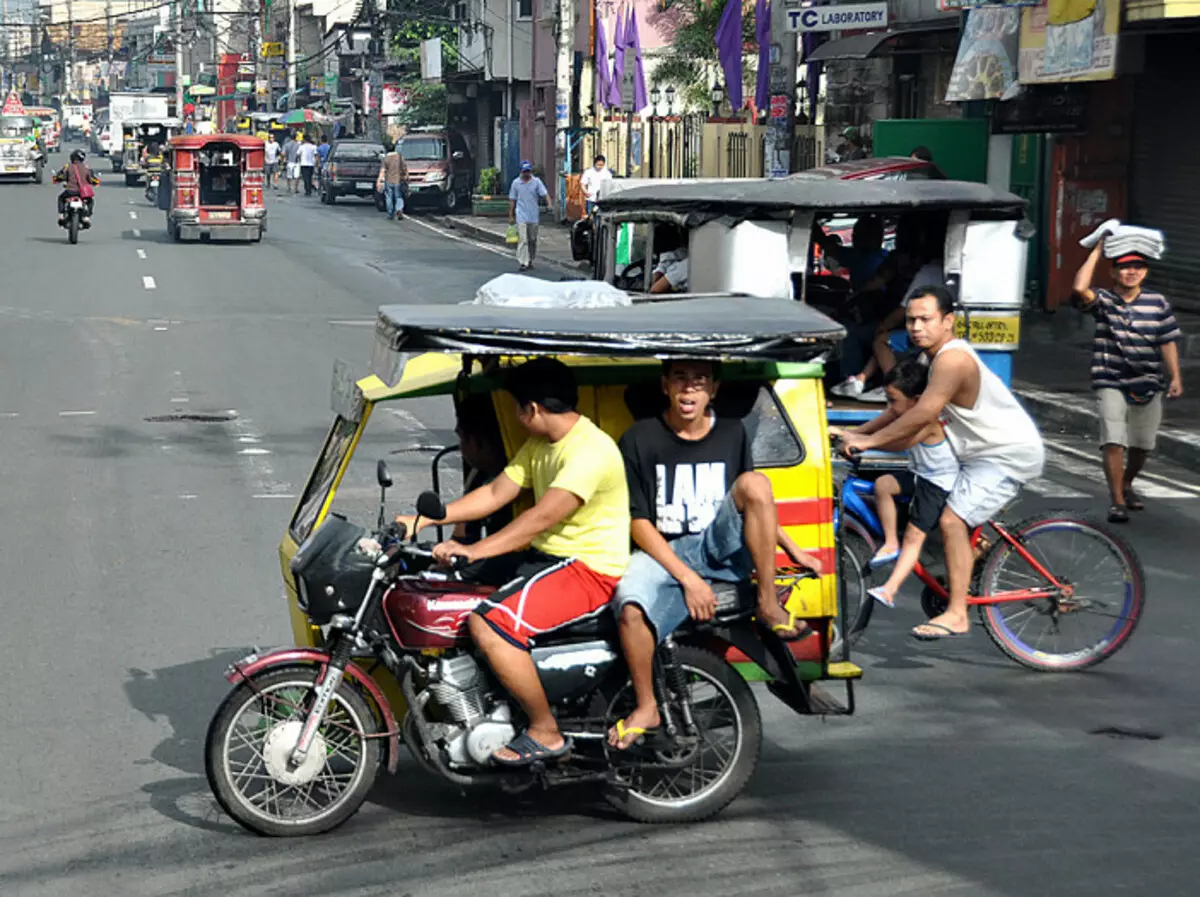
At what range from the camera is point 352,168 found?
5469 cm

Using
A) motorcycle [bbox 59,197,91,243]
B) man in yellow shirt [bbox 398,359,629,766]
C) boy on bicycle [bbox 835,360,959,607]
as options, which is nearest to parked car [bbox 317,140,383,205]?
motorcycle [bbox 59,197,91,243]

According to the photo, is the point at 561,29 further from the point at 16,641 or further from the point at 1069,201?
the point at 16,641

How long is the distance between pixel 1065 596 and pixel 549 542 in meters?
3.06

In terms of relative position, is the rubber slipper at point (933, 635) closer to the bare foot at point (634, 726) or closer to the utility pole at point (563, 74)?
the bare foot at point (634, 726)

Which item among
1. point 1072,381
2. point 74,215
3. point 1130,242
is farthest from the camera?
point 74,215

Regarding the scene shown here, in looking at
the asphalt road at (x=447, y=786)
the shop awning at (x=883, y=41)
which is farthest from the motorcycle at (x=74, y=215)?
the asphalt road at (x=447, y=786)

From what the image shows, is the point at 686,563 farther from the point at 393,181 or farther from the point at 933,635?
the point at 393,181

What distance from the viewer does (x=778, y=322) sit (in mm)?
6289

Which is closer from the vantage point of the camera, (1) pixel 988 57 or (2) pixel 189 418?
(2) pixel 189 418

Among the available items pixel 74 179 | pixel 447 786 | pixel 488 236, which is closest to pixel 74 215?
pixel 74 179

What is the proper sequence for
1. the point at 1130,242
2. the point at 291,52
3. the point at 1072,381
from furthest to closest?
the point at 291,52 → the point at 1072,381 → the point at 1130,242

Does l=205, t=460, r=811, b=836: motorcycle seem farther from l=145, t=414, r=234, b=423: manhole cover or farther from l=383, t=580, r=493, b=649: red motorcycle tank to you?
l=145, t=414, r=234, b=423: manhole cover

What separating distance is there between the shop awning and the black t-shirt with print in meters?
20.4

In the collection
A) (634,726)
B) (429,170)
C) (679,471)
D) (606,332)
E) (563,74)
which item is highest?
(563,74)
